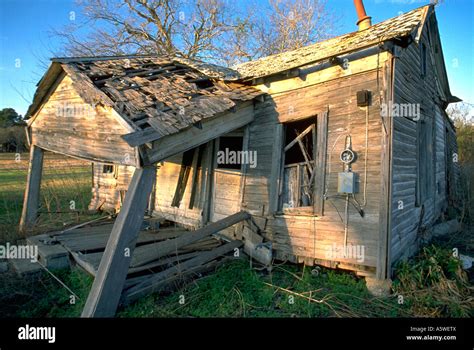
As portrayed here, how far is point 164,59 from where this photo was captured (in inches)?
297

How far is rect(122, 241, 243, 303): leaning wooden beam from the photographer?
436cm

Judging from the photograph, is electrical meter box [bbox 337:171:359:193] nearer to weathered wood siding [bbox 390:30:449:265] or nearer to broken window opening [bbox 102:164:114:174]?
weathered wood siding [bbox 390:30:449:265]

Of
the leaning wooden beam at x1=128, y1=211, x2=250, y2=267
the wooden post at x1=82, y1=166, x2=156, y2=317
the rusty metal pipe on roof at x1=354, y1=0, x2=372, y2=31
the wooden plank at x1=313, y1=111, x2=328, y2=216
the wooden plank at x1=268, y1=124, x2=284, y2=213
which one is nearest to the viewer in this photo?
the wooden post at x1=82, y1=166, x2=156, y2=317

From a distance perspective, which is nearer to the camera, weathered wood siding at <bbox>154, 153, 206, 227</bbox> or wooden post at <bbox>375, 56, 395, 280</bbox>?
wooden post at <bbox>375, 56, 395, 280</bbox>

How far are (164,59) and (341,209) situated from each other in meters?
6.04

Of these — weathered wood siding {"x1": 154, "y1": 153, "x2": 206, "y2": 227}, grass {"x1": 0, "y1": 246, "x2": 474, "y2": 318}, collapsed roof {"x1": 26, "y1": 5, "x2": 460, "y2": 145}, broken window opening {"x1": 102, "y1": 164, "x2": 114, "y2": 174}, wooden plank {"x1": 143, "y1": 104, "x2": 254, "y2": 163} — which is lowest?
grass {"x1": 0, "y1": 246, "x2": 474, "y2": 318}

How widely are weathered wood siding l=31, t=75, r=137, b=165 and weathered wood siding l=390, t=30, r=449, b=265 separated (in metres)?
4.79

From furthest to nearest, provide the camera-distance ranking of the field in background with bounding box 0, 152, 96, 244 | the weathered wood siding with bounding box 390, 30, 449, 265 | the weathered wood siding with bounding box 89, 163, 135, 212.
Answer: the weathered wood siding with bounding box 89, 163, 135, 212, the field in background with bounding box 0, 152, 96, 244, the weathered wood siding with bounding box 390, 30, 449, 265

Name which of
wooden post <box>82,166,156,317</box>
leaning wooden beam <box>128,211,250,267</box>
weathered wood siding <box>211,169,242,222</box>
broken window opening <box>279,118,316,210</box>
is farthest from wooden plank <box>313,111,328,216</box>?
wooden post <box>82,166,156,317</box>

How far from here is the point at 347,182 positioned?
16.1 feet

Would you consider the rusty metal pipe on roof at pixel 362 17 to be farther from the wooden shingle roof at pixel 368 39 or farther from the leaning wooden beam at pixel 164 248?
the leaning wooden beam at pixel 164 248

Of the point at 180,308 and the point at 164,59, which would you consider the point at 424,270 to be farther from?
the point at 164,59

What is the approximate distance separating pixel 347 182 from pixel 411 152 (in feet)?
7.26
